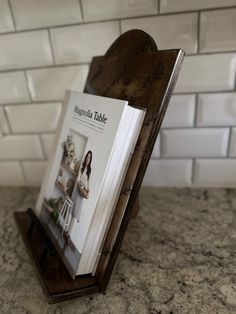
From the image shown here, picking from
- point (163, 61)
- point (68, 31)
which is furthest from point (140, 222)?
point (68, 31)

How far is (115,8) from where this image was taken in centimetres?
52

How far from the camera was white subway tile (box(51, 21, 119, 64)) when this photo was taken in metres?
0.55

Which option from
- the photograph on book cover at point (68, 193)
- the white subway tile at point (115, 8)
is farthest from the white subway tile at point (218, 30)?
the photograph on book cover at point (68, 193)

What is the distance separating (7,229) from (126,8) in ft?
1.70

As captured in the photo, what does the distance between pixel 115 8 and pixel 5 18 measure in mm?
239

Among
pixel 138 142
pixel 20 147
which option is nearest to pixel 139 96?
pixel 138 142

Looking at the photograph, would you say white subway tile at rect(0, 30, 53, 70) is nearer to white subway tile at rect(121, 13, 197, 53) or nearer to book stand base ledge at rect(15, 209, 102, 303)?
white subway tile at rect(121, 13, 197, 53)

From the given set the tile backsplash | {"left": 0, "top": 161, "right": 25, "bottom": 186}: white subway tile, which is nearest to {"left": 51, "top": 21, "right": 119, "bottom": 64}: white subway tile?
the tile backsplash

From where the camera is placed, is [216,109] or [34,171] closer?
[216,109]

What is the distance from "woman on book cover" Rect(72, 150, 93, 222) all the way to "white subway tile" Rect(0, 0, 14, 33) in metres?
0.37

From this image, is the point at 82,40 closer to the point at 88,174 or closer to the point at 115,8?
the point at 115,8

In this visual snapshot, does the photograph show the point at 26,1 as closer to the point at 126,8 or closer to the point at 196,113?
the point at 126,8

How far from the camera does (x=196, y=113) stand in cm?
58

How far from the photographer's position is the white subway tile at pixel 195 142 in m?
0.59
